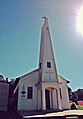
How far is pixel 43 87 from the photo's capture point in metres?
17.7

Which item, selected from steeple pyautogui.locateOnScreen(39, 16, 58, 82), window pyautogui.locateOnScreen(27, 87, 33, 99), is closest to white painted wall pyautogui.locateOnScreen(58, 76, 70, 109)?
steeple pyautogui.locateOnScreen(39, 16, 58, 82)

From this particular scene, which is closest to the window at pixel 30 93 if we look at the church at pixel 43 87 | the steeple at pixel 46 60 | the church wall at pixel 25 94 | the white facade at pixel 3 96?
the church at pixel 43 87

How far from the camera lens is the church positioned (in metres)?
18.0

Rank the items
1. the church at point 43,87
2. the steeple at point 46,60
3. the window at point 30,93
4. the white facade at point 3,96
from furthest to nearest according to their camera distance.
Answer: the steeple at point 46,60, the window at point 30,93, the white facade at point 3,96, the church at point 43,87

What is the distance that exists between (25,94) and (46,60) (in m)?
5.21

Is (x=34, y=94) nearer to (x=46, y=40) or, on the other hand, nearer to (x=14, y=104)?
(x=14, y=104)

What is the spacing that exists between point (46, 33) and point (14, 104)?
35.8ft

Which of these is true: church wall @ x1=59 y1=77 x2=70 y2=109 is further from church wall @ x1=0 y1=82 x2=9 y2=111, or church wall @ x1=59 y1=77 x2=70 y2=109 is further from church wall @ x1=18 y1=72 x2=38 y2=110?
church wall @ x1=0 y1=82 x2=9 y2=111

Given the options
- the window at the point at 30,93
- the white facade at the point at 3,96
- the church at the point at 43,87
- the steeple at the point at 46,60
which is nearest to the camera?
the church at the point at 43,87

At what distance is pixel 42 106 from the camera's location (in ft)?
55.4

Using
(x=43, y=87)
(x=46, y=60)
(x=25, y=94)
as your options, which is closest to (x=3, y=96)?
(x=25, y=94)

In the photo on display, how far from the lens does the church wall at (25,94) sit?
709 inches

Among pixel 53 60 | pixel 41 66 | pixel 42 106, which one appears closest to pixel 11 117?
pixel 42 106

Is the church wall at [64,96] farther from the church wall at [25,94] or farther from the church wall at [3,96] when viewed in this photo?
the church wall at [3,96]
